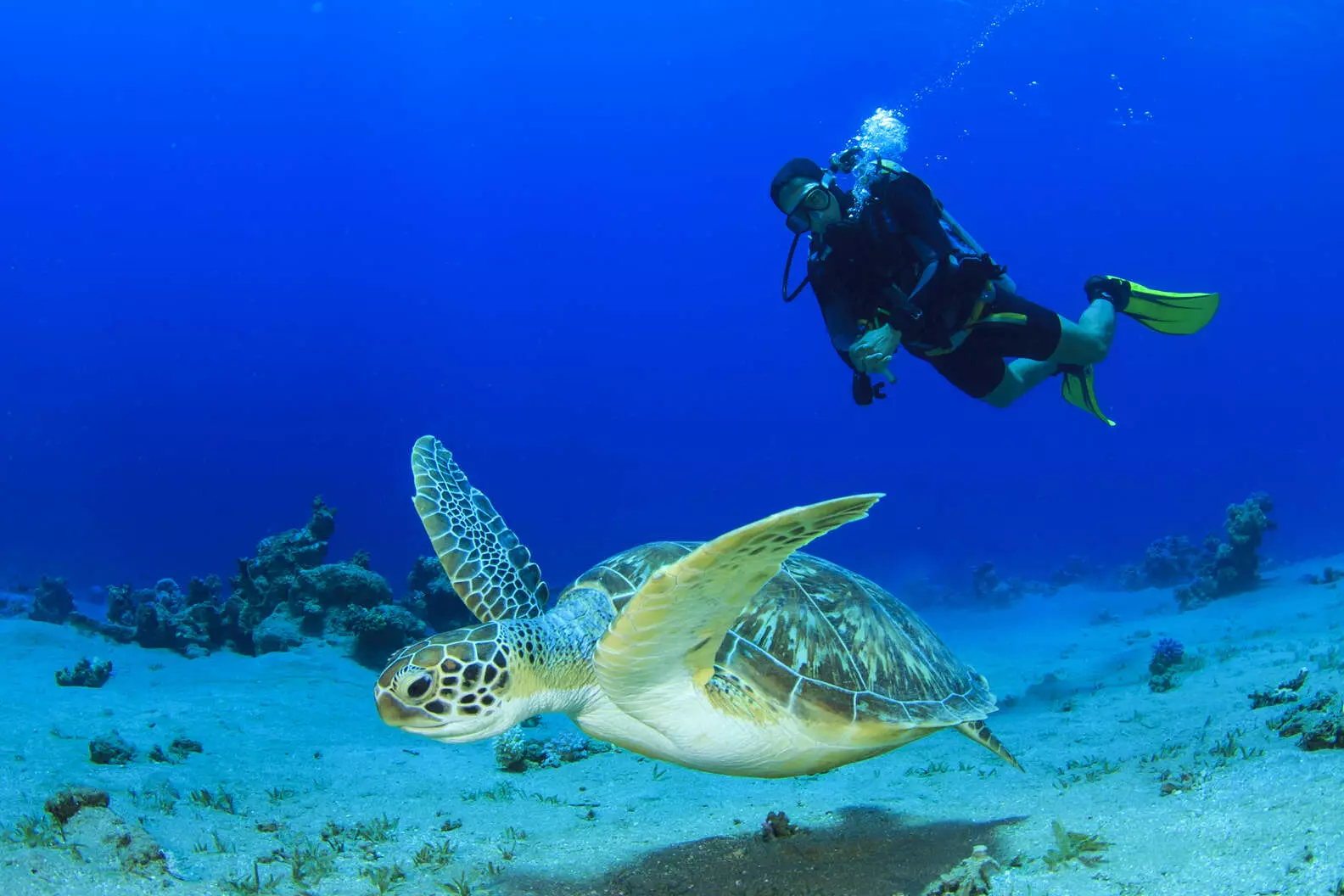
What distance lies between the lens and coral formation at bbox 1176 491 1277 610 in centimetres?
1162

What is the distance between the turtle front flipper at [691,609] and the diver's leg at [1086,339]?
4.36 m

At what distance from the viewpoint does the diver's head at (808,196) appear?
4809mm

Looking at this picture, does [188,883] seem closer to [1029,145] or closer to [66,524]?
[66,524]

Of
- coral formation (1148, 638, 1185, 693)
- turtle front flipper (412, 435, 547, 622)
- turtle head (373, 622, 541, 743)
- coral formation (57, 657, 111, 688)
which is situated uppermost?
coral formation (57, 657, 111, 688)

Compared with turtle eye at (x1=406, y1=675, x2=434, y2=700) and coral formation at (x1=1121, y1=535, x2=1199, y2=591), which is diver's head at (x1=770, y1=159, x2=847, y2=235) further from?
coral formation at (x1=1121, y1=535, x2=1199, y2=591)

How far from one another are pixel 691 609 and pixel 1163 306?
6.12 metres

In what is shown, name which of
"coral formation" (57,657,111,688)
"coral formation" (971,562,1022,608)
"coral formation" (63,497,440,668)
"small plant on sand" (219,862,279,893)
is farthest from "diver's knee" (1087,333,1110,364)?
"coral formation" (971,562,1022,608)

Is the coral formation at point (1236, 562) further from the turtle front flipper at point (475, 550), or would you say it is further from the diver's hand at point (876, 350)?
the turtle front flipper at point (475, 550)

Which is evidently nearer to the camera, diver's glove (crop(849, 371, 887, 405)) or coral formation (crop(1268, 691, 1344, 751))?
coral formation (crop(1268, 691, 1344, 751))

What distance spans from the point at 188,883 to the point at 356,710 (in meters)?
4.43

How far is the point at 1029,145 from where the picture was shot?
236 ft

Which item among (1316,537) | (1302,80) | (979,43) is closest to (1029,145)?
(979,43)

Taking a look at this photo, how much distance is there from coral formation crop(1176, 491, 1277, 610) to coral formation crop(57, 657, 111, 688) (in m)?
15.9

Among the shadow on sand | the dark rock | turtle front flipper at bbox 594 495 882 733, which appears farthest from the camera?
the dark rock
